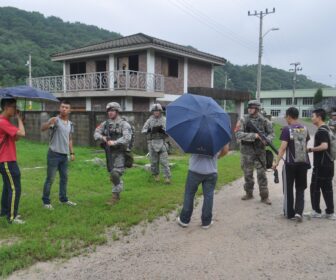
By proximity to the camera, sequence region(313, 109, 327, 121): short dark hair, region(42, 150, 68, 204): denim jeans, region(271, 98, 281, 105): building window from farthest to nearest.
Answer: region(271, 98, 281, 105): building window, region(42, 150, 68, 204): denim jeans, region(313, 109, 327, 121): short dark hair

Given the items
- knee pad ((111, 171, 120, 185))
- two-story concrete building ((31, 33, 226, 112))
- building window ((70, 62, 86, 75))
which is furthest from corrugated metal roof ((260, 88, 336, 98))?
knee pad ((111, 171, 120, 185))

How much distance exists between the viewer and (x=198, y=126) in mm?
5008

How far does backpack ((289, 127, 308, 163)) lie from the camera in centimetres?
581

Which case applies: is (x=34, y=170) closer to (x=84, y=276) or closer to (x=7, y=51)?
(x=84, y=276)

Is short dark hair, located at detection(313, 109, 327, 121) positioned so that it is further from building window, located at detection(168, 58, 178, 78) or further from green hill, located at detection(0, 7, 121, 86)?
green hill, located at detection(0, 7, 121, 86)

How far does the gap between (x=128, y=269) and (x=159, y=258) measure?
449mm

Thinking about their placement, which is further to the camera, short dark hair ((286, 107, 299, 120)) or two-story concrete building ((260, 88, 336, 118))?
two-story concrete building ((260, 88, 336, 118))

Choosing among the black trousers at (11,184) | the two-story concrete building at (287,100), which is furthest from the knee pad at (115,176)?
the two-story concrete building at (287,100)

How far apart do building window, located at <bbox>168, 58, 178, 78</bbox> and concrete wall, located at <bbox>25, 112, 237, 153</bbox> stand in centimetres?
780

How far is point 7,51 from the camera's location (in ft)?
142

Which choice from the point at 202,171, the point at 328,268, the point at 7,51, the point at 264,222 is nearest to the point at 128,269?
the point at 202,171

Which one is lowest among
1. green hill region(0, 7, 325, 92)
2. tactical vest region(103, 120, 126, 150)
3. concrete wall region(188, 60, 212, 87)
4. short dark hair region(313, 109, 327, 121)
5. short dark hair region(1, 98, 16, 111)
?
tactical vest region(103, 120, 126, 150)

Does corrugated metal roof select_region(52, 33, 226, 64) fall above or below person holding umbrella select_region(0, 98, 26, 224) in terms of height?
above

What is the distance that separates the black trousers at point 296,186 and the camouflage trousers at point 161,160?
3.22 m
